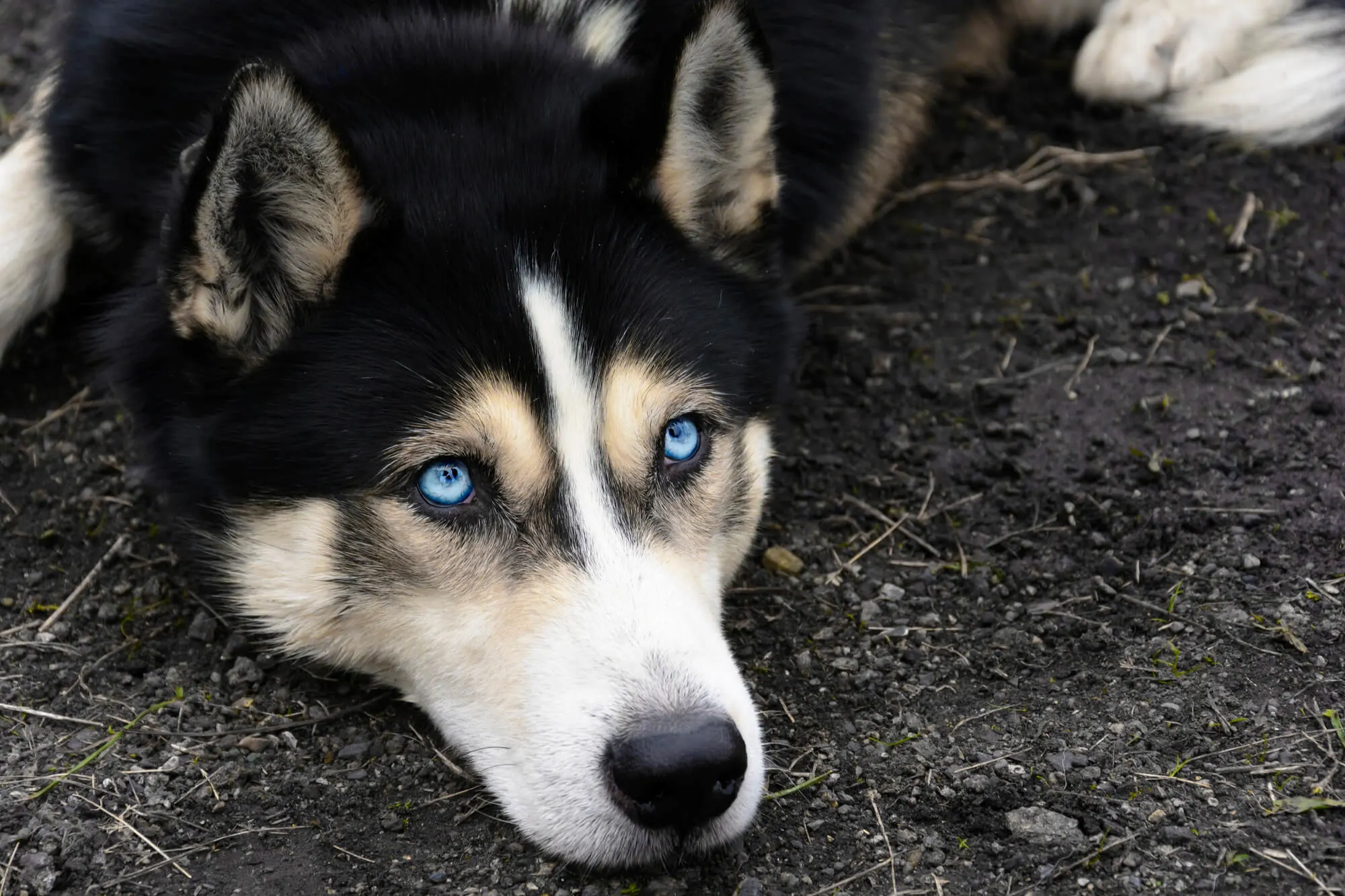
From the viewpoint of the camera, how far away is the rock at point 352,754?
2.85 metres

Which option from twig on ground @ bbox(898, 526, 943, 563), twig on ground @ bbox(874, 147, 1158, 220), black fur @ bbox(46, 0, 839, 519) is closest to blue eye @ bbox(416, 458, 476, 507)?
black fur @ bbox(46, 0, 839, 519)

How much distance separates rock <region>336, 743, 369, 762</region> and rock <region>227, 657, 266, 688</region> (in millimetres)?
333

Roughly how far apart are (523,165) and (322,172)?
43 centimetres

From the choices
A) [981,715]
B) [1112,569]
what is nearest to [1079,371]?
[1112,569]

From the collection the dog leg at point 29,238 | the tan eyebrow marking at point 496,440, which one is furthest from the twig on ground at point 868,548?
the dog leg at point 29,238

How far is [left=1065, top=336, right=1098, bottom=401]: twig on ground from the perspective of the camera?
3863 millimetres

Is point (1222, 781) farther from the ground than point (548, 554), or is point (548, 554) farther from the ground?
point (548, 554)

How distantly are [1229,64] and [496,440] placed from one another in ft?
11.6

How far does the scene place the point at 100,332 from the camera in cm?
305

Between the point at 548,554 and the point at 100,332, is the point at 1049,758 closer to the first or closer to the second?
the point at 548,554

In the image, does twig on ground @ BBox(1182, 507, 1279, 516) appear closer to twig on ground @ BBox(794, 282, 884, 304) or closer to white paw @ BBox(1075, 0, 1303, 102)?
twig on ground @ BBox(794, 282, 884, 304)

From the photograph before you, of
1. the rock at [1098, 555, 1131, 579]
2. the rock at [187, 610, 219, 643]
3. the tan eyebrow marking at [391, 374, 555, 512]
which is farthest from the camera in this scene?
the rock at [1098, 555, 1131, 579]

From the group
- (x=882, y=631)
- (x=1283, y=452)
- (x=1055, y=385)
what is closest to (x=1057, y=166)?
(x=1055, y=385)

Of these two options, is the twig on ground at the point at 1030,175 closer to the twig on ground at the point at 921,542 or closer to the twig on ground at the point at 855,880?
the twig on ground at the point at 921,542
